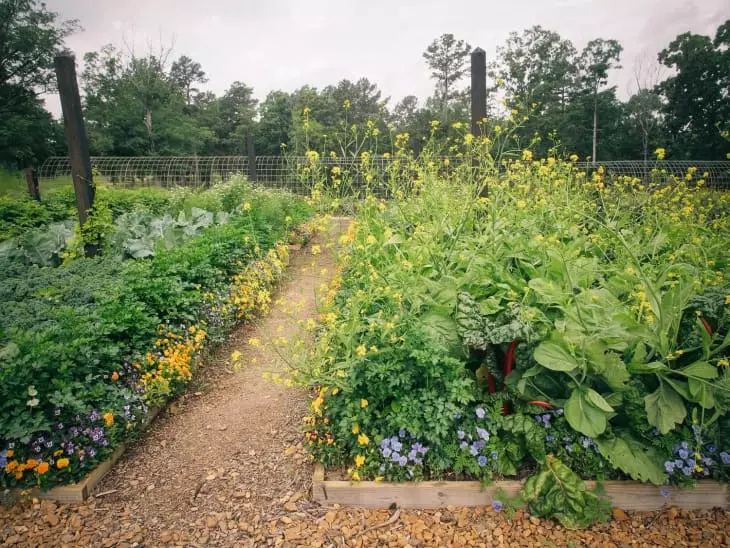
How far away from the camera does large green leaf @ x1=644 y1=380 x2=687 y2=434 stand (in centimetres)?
185

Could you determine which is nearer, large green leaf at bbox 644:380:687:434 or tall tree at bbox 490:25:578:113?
large green leaf at bbox 644:380:687:434

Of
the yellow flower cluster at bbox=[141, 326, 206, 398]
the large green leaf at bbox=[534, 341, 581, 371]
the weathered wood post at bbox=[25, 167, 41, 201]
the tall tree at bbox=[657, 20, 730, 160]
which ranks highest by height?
the tall tree at bbox=[657, 20, 730, 160]

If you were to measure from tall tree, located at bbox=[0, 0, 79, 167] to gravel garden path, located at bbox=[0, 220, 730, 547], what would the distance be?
28533 mm

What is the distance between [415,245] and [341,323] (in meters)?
0.99

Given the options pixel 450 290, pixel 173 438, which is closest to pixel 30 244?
pixel 173 438

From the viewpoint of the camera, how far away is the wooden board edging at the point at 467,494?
191 cm

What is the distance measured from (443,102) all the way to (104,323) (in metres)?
39.6

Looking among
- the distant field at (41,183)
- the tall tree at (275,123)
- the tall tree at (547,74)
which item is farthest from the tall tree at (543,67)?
the distant field at (41,183)

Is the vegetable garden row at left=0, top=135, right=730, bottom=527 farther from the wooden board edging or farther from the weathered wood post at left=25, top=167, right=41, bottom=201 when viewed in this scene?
the weathered wood post at left=25, top=167, right=41, bottom=201

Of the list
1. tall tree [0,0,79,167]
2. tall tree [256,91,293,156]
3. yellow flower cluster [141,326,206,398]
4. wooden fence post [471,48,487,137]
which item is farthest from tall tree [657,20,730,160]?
tall tree [0,0,79,167]

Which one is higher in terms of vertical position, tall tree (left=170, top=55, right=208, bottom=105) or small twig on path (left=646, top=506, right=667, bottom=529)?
tall tree (left=170, top=55, right=208, bottom=105)

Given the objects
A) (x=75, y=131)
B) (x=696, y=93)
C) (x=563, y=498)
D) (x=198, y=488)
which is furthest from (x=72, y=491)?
(x=696, y=93)

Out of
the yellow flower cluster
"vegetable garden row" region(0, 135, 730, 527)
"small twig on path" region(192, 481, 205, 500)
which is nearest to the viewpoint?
"vegetable garden row" region(0, 135, 730, 527)

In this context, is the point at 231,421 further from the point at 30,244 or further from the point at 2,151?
the point at 2,151
